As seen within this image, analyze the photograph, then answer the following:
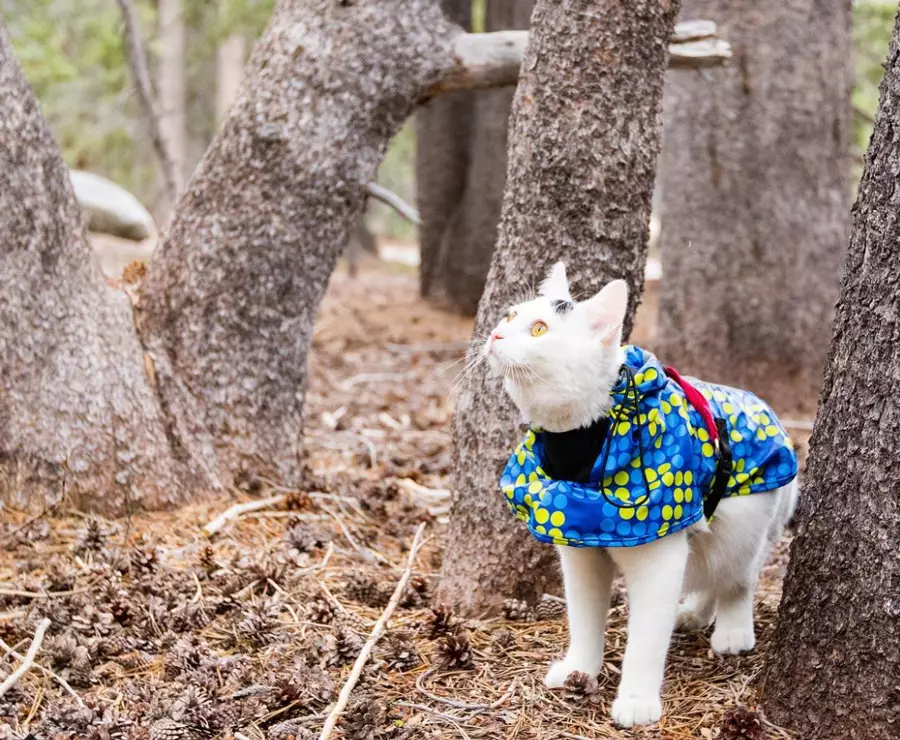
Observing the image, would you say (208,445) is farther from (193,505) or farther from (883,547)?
(883,547)

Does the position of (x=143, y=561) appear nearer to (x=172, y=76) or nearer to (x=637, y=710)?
(x=637, y=710)

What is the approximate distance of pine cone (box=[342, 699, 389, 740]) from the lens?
2361 millimetres

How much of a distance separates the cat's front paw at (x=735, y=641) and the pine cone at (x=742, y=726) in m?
0.51

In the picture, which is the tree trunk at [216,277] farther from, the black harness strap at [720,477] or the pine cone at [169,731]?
the black harness strap at [720,477]

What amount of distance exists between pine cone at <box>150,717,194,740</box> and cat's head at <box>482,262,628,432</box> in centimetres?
115

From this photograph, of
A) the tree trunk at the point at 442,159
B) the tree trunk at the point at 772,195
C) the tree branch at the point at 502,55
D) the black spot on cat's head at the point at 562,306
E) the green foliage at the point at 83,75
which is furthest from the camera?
the green foliage at the point at 83,75

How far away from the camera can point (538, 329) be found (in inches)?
92.1

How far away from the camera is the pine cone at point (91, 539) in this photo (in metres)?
3.46

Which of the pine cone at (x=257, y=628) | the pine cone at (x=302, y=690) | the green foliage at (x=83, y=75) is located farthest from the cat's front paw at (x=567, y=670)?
the green foliage at (x=83, y=75)

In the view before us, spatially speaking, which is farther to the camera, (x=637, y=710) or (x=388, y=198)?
(x=388, y=198)

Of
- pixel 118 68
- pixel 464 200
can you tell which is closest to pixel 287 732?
pixel 464 200

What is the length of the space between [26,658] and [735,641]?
2.03 meters

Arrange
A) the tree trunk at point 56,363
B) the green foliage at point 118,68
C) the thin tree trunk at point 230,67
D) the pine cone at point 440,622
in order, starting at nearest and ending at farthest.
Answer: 1. the pine cone at point 440,622
2. the tree trunk at point 56,363
3. the green foliage at point 118,68
4. the thin tree trunk at point 230,67

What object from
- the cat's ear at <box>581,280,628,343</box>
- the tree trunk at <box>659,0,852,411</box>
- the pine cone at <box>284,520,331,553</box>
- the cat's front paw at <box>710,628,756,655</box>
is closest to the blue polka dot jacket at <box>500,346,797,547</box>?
the cat's ear at <box>581,280,628,343</box>
